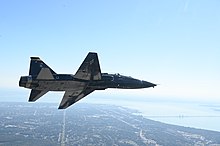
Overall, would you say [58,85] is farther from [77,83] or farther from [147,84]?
[147,84]

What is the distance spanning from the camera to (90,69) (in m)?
33.3

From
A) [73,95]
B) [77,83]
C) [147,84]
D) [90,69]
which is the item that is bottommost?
[73,95]

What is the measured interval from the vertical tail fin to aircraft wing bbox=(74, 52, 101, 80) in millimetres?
3738

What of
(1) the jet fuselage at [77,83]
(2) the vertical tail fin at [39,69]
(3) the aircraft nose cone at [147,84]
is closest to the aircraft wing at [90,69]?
(1) the jet fuselage at [77,83]

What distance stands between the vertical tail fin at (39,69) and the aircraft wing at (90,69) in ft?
12.3

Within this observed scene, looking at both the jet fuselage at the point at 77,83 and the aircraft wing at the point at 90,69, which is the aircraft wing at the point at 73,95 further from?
the aircraft wing at the point at 90,69

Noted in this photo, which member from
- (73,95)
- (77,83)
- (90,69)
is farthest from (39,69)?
(73,95)

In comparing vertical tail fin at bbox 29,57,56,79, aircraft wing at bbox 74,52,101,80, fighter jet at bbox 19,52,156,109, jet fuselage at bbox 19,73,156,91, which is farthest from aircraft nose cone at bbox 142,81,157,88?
vertical tail fin at bbox 29,57,56,79

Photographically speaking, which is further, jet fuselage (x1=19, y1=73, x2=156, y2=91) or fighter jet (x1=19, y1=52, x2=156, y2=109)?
jet fuselage (x1=19, y1=73, x2=156, y2=91)

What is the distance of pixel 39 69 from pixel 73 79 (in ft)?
16.1

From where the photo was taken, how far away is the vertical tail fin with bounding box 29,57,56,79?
110 ft

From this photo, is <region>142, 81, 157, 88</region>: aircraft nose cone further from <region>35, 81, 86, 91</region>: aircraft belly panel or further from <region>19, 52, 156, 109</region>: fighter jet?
<region>35, 81, 86, 91</region>: aircraft belly panel

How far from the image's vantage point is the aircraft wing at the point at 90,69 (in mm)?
32344

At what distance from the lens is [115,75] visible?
126ft
